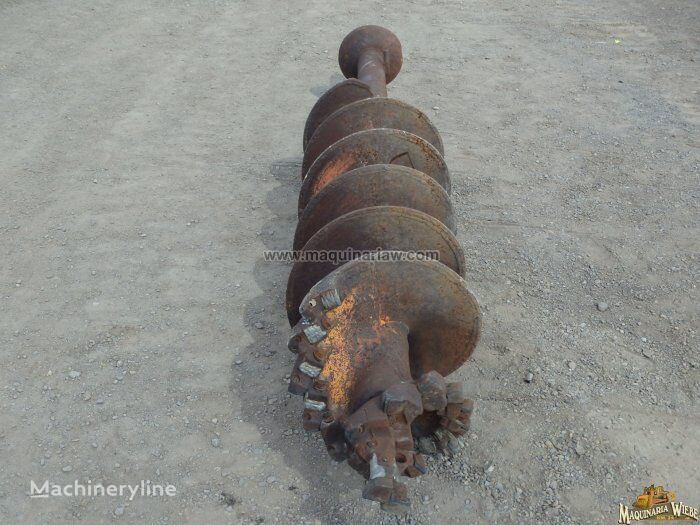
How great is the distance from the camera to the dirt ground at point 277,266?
3.11m

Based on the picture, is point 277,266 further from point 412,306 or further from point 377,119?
point 412,306

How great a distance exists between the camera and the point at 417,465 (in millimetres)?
2549

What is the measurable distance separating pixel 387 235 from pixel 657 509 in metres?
1.94

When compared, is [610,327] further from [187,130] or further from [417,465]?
[187,130]

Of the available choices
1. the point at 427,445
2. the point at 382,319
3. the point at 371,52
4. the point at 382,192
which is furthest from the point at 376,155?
the point at 371,52

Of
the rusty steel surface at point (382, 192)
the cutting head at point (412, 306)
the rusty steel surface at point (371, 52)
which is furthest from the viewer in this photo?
the rusty steel surface at point (371, 52)

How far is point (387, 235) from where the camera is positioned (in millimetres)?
3189

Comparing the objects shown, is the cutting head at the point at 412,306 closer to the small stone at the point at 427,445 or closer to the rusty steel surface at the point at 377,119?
the small stone at the point at 427,445

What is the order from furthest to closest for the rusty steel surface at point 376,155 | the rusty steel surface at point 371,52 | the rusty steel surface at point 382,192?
1. the rusty steel surface at point 371,52
2. the rusty steel surface at point 376,155
3. the rusty steel surface at point 382,192

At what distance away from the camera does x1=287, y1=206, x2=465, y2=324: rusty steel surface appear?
10.5 ft

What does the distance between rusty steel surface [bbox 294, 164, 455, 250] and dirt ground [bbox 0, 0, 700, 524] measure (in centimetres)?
94

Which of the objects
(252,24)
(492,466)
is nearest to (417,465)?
(492,466)

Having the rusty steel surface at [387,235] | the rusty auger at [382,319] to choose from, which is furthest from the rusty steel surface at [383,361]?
the rusty steel surface at [387,235]

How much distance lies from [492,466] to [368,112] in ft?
8.28
